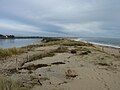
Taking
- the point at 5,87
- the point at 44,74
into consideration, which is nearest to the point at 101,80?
the point at 44,74

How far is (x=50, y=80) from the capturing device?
28.2ft

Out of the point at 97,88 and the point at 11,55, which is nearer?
the point at 97,88

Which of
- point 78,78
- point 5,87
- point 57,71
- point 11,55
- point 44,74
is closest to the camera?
point 5,87

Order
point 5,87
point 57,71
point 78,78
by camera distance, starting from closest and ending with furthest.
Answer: point 5,87
point 78,78
point 57,71

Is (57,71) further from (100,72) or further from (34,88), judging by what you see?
(34,88)

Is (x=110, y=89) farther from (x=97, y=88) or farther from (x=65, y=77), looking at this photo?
(x=65, y=77)

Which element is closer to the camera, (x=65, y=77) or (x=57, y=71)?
(x=65, y=77)

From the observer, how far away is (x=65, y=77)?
9.13m

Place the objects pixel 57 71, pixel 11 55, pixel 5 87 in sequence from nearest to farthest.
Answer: pixel 5 87 → pixel 57 71 → pixel 11 55

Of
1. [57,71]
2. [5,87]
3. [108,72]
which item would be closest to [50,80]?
[57,71]

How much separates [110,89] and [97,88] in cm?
46

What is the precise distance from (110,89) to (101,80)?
127 cm

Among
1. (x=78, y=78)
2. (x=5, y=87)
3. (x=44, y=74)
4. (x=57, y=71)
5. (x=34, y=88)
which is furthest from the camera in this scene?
(x=57, y=71)

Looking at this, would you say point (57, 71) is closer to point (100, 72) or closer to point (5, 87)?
point (100, 72)
